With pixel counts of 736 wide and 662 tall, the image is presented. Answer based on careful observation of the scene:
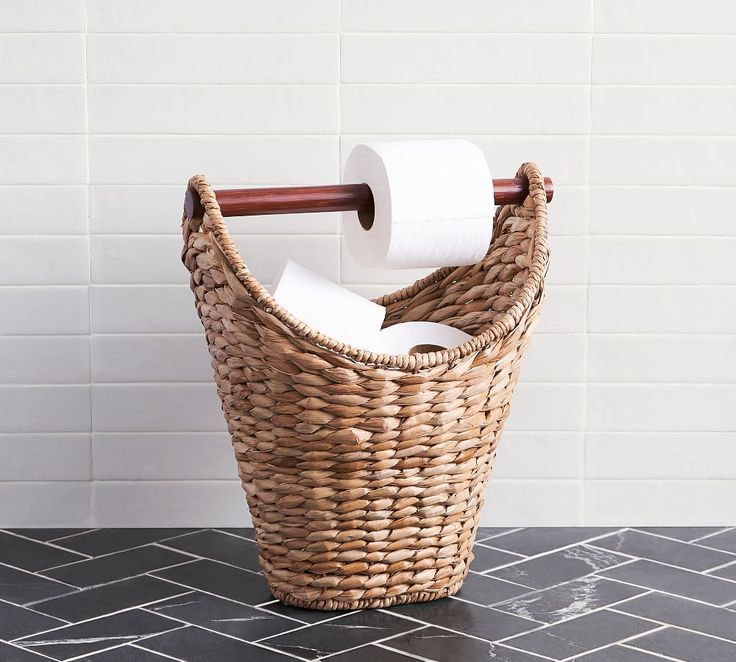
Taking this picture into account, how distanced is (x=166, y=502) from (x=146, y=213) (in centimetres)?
49

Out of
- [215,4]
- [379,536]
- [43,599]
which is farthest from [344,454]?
[215,4]

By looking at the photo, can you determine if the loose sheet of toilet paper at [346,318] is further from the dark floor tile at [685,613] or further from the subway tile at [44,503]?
the subway tile at [44,503]

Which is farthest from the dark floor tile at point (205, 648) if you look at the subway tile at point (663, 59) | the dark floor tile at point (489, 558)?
the subway tile at point (663, 59)

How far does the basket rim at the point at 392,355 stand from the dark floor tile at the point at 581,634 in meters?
0.37

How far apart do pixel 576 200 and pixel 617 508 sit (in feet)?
1.75

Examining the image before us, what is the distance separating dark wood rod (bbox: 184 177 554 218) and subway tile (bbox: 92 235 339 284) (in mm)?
331

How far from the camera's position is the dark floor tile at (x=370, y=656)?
1.29m

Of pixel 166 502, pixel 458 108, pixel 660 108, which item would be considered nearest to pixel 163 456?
pixel 166 502

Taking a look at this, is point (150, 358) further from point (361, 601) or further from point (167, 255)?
point (361, 601)

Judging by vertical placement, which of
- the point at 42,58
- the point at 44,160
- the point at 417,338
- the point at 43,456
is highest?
the point at 42,58

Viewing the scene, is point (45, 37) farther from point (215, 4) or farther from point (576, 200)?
point (576, 200)

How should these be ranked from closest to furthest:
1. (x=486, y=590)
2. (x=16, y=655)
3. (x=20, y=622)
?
(x=16, y=655) → (x=20, y=622) → (x=486, y=590)

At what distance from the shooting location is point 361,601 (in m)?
1.44

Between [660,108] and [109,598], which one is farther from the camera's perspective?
[660,108]
